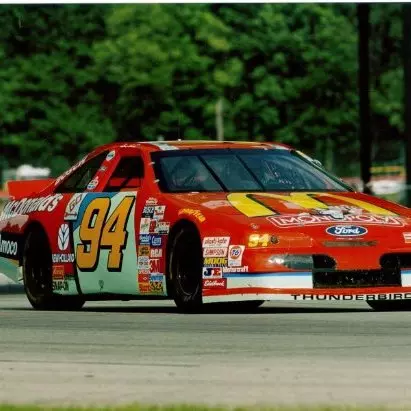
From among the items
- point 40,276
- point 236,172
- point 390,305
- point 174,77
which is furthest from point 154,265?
point 174,77

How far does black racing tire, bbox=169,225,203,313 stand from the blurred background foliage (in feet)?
175

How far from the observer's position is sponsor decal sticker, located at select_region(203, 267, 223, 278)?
44.8 ft

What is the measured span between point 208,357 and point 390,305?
443cm

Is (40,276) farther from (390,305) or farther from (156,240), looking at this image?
(390,305)

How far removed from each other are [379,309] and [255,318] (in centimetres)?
151

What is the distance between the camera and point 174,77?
70.2 m

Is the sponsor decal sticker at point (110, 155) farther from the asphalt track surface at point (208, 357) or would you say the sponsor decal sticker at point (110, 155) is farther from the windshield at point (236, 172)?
the asphalt track surface at point (208, 357)

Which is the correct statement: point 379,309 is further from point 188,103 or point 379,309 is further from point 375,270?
point 188,103

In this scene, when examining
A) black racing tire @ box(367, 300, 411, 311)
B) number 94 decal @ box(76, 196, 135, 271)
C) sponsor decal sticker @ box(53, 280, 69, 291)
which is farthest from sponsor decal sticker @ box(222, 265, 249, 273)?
sponsor decal sticker @ box(53, 280, 69, 291)

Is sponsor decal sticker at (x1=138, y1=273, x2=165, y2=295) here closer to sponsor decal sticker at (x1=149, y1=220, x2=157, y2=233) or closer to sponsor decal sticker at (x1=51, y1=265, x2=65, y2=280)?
sponsor decal sticker at (x1=149, y1=220, x2=157, y2=233)

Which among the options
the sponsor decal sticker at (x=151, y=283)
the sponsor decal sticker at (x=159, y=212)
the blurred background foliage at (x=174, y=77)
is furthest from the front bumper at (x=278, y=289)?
the blurred background foliage at (x=174, y=77)

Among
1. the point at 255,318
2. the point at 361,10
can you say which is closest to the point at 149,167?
the point at 255,318

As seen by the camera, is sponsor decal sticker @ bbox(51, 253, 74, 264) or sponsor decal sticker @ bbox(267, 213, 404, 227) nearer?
sponsor decal sticker @ bbox(267, 213, 404, 227)

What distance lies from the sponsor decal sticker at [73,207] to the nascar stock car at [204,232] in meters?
0.01
